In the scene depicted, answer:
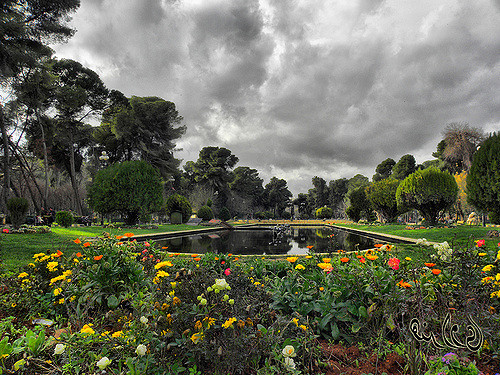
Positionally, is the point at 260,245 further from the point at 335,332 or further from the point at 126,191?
the point at 126,191

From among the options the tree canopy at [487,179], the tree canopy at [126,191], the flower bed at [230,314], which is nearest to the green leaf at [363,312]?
the flower bed at [230,314]

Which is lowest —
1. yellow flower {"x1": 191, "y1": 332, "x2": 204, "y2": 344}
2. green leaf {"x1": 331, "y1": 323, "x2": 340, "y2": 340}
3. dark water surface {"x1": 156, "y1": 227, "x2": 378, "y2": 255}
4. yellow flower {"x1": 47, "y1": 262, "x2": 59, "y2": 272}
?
dark water surface {"x1": 156, "y1": 227, "x2": 378, "y2": 255}

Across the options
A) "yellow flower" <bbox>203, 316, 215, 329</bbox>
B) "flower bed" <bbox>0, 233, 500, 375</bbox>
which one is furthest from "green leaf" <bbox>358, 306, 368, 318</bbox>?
"yellow flower" <bbox>203, 316, 215, 329</bbox>

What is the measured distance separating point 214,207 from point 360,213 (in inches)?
743

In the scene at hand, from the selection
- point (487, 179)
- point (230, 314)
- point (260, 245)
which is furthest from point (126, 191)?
point (487, 179)

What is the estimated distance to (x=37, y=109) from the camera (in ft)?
54.5

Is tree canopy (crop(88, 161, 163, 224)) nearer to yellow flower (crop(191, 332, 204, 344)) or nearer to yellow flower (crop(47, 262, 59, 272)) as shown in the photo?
yellow flower (crop(47, 262, 59, 272))

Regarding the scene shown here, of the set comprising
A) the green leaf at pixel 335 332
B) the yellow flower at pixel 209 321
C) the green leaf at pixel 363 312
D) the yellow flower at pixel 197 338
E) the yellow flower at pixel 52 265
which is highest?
the yellow flower at pixel 52 265

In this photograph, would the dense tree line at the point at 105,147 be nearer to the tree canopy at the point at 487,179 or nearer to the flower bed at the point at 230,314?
the tree canopy at the point at 487,179

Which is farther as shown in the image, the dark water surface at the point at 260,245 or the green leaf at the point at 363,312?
the dark water surface at the point at 260,245

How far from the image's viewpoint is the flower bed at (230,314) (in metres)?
1.41

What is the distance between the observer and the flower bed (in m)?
1.41

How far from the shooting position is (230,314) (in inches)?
61.2

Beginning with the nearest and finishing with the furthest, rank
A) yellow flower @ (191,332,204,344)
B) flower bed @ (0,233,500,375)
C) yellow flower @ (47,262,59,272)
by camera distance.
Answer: yellow flower @ (191,332,204,344)
flower bed @ (0,233,500,375)
yellow flower @ (47,262,59,272)
